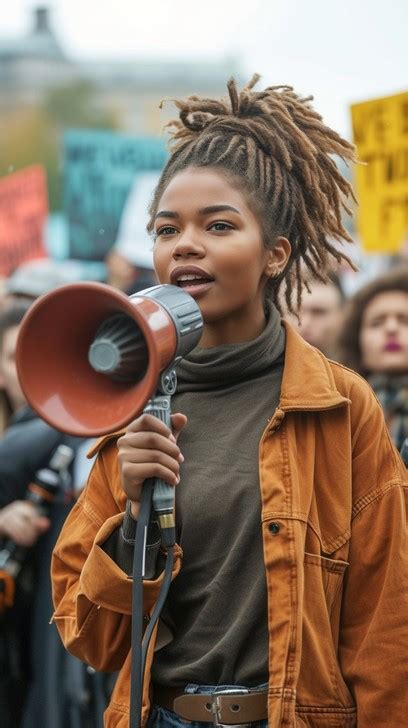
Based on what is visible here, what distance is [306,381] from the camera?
2.83 meters

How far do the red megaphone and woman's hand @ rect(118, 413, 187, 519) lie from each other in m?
0.09

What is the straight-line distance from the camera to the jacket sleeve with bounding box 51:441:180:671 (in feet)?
8.98

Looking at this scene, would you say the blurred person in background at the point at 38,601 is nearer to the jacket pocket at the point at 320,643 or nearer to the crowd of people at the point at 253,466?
the crowd of people at the point at 253,466

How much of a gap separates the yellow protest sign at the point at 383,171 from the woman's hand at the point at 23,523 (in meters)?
2.51

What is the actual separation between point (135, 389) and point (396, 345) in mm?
2880

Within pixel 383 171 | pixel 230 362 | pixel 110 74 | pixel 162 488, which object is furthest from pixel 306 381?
pixel 110 74

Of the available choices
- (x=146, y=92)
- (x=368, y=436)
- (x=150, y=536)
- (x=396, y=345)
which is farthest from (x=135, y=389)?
(x=146, y=92)

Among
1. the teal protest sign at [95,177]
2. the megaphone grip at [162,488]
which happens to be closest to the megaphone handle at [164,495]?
the megaphone grip at [162,488]

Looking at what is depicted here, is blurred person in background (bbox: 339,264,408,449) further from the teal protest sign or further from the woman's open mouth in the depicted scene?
the teal protest sign

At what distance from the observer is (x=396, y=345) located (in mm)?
5211

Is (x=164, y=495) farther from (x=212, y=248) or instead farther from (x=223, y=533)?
(x=212, y=248)

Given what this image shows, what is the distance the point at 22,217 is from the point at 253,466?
22.7 feet

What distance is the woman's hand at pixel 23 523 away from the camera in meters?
4.71

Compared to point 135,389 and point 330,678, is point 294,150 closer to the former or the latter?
point 135,389
